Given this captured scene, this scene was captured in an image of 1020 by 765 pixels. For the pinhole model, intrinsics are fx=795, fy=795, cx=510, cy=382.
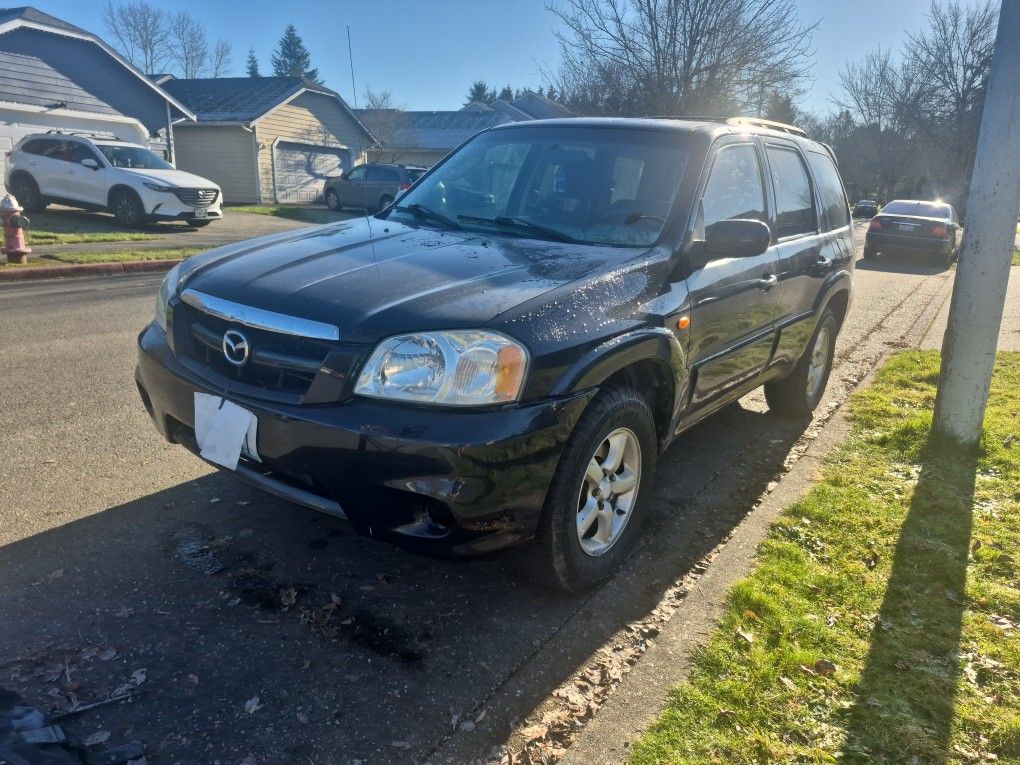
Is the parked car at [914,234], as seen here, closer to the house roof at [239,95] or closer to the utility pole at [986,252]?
the utility pole at [986,252]

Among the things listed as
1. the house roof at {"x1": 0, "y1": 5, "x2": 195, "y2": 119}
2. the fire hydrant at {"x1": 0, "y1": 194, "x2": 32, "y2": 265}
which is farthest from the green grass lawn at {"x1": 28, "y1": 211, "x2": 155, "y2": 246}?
the house roof at {"x1": 0, "y1": 5, "x2": 195, "y2": 119}

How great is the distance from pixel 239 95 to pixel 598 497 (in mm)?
31988

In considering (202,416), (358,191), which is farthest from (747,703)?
(358,191)

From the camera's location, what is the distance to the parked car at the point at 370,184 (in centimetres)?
2552

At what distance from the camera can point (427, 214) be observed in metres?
4.10

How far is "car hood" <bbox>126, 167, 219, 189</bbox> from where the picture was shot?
54.1ft

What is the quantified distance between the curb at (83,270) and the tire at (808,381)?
9.38 m

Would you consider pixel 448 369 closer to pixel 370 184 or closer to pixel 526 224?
pixel 526 224

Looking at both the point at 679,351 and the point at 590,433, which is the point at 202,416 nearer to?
the point at 590,433

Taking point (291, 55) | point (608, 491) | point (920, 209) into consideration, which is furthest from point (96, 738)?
point (291, 55)

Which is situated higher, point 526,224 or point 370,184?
point 370,184

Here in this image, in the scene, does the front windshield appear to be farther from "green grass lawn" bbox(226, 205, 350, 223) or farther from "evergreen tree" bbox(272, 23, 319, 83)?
"evergreen tree" bbox(272, 23, 319, 83)

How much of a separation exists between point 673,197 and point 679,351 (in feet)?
2.53

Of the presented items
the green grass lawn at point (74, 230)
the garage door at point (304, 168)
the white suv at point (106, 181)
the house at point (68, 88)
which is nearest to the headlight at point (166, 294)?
the green grass lawn at point (74, 230)
